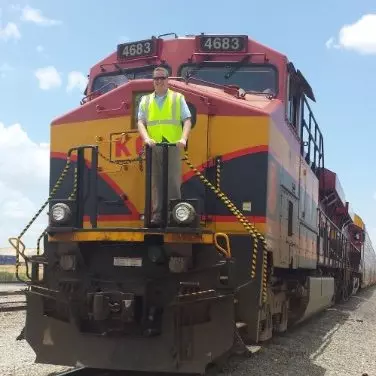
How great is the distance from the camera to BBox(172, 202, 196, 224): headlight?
515cm

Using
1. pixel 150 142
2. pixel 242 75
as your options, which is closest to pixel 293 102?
pixel 242 75

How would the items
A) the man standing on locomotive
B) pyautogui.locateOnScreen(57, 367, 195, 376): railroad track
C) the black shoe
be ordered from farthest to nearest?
pyautogui.locateOnScreen(57, 367, 195, 376): railroad track
the man standing on locomotive
the black shoe

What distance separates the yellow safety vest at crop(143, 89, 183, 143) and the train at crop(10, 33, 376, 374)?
28 cm

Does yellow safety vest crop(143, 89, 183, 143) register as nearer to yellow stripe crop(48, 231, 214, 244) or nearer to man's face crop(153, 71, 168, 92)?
man's face crop(153, 71, 168, 92)

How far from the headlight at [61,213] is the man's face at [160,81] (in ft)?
4.75

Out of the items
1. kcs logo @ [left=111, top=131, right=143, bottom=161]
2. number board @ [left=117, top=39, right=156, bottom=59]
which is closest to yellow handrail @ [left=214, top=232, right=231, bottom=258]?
kcs logo @ [left=111, top=131, right=143, bottom=161]

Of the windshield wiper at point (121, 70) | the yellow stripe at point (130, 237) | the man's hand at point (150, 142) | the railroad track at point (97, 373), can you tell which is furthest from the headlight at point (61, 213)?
the windshield wiper at point (121, 70)

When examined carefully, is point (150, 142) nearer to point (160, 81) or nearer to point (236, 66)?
point (160, 81)

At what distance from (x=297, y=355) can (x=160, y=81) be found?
4.07 m

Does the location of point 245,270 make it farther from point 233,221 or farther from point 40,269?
point 40,269

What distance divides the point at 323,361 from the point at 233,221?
112 inches

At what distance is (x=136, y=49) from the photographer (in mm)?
7574

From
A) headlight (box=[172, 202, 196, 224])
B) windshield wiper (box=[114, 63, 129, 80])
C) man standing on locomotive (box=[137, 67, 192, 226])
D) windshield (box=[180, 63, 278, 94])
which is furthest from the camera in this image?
windshield wiper (box=[114, 63, 129, 80])

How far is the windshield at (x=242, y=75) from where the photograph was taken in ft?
23.5
